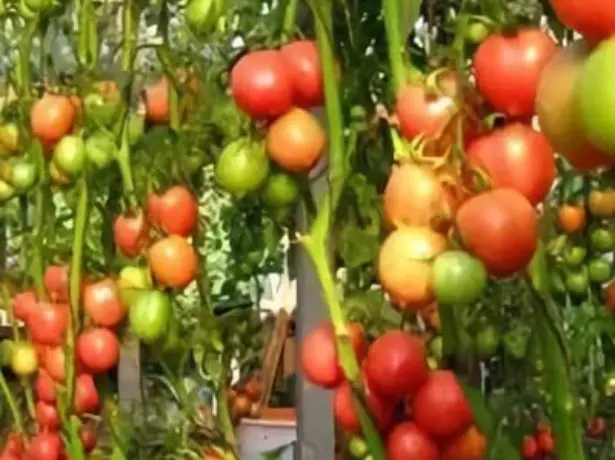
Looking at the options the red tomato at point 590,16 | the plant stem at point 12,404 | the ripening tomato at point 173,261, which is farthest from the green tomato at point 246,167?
the plant stem at point 12,404

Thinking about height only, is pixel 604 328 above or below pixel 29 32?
below

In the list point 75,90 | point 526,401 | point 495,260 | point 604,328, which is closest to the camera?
point 495,260

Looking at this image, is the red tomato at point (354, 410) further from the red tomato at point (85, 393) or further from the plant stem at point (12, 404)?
the plant stem at point (12, 404)

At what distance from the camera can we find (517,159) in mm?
449

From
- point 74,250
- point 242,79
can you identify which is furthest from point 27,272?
point 242,79

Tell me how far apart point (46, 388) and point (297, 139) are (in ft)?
1.88

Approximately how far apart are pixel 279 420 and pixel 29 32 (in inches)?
20.1

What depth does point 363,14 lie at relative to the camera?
29.3 inches

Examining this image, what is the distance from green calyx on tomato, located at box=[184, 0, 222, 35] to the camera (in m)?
0.81

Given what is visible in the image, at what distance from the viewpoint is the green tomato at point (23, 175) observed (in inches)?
43.8

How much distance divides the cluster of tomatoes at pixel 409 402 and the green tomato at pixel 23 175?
586 mm

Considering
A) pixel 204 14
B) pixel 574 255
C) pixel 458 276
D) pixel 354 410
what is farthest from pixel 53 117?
pixel 458 276

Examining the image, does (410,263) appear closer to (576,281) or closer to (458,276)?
(458,276)

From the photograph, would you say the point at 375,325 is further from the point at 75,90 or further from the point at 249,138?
the point at 75,90
